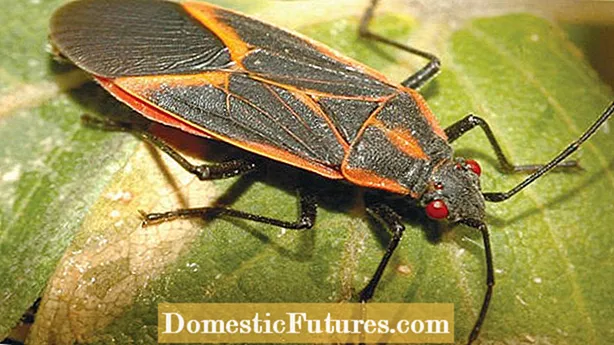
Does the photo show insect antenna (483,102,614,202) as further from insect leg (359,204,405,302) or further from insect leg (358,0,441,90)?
insect leg (358,0,441,90)

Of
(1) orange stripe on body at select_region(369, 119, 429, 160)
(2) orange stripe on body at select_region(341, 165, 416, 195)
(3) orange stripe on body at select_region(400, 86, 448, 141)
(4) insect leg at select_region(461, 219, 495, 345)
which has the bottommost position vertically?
(4) insect leg at select_region(461, 219, 495, 345)

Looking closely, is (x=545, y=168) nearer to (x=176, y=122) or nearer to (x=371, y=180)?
(x=371, y=180)

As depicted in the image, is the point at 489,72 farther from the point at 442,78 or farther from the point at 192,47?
the point at 192,47

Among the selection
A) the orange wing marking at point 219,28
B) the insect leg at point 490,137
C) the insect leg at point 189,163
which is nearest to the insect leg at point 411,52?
the insect leg at point 490,137

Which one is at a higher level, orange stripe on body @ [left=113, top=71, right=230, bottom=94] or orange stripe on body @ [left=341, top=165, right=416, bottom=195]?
orange stripe on body @ [left=113, top=71, right=230, bottom=94]

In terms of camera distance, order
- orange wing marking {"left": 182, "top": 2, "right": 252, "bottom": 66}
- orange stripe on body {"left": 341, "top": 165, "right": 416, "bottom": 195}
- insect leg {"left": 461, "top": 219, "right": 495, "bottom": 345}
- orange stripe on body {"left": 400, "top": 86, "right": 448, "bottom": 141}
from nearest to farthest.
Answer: insect leg {"left": 461, "top": 219, "right": 495, "bottom": 345} → orange stripe on body {"left": 341, "top": 165, "right": 416, "bottom": 195} → orange stripe on body {"left": 400, "top": 86, "right": 448, "bottom": 141} → orange wing marking {"left": 182, "top": 2, "right": 252, "bottom": 66}

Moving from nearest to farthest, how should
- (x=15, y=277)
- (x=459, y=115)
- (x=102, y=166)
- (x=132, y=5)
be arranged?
(x=15, y=277)
(x=102, y=166)
(x=459, y=115)
(x=132, y=5)

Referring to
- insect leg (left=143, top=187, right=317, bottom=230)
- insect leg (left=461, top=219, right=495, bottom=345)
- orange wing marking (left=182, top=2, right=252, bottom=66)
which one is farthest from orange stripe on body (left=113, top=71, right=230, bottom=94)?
insect leg (left=461, top=219, right=495, bottom=345)

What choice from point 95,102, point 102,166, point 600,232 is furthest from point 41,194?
point 600,232

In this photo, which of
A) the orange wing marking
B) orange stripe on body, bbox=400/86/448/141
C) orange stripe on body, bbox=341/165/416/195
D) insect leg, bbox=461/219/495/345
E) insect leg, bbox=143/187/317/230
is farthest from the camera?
the orange wing marking

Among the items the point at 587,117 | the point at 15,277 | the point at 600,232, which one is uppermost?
the point at 587,117
